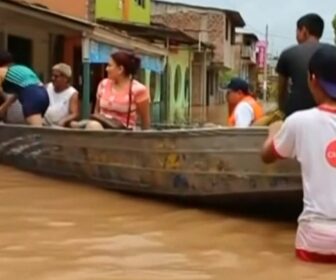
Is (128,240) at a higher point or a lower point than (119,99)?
lower

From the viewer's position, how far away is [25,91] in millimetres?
9594

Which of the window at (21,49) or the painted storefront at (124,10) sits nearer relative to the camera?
the window at (21,49)

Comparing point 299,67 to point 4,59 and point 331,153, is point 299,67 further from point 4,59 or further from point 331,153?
point 4,59

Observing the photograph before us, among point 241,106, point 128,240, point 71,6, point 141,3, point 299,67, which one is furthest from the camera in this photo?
point 141,3

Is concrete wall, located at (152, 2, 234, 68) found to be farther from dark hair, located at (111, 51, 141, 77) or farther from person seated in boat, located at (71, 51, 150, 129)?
dark hair, located at (111, 51, 141, 77)

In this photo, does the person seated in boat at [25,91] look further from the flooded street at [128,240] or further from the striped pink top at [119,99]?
the flooded street at [128,240]

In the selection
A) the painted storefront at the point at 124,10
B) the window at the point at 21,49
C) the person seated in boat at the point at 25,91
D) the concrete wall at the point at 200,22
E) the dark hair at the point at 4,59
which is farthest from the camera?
the concrete wall at the point at 200,22

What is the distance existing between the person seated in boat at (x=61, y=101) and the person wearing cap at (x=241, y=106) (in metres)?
1.58

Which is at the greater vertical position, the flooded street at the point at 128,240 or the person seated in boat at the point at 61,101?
the person seated in boat at the point at 61,101

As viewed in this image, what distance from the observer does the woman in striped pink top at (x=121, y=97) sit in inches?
336

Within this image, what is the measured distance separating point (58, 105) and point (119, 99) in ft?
4.47

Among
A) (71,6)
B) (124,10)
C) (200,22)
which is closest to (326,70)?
(71,6)

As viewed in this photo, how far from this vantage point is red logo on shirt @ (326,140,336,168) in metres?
5.39

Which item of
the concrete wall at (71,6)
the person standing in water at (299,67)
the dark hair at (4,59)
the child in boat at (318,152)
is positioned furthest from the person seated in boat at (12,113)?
the concrete wall at (71,6)
